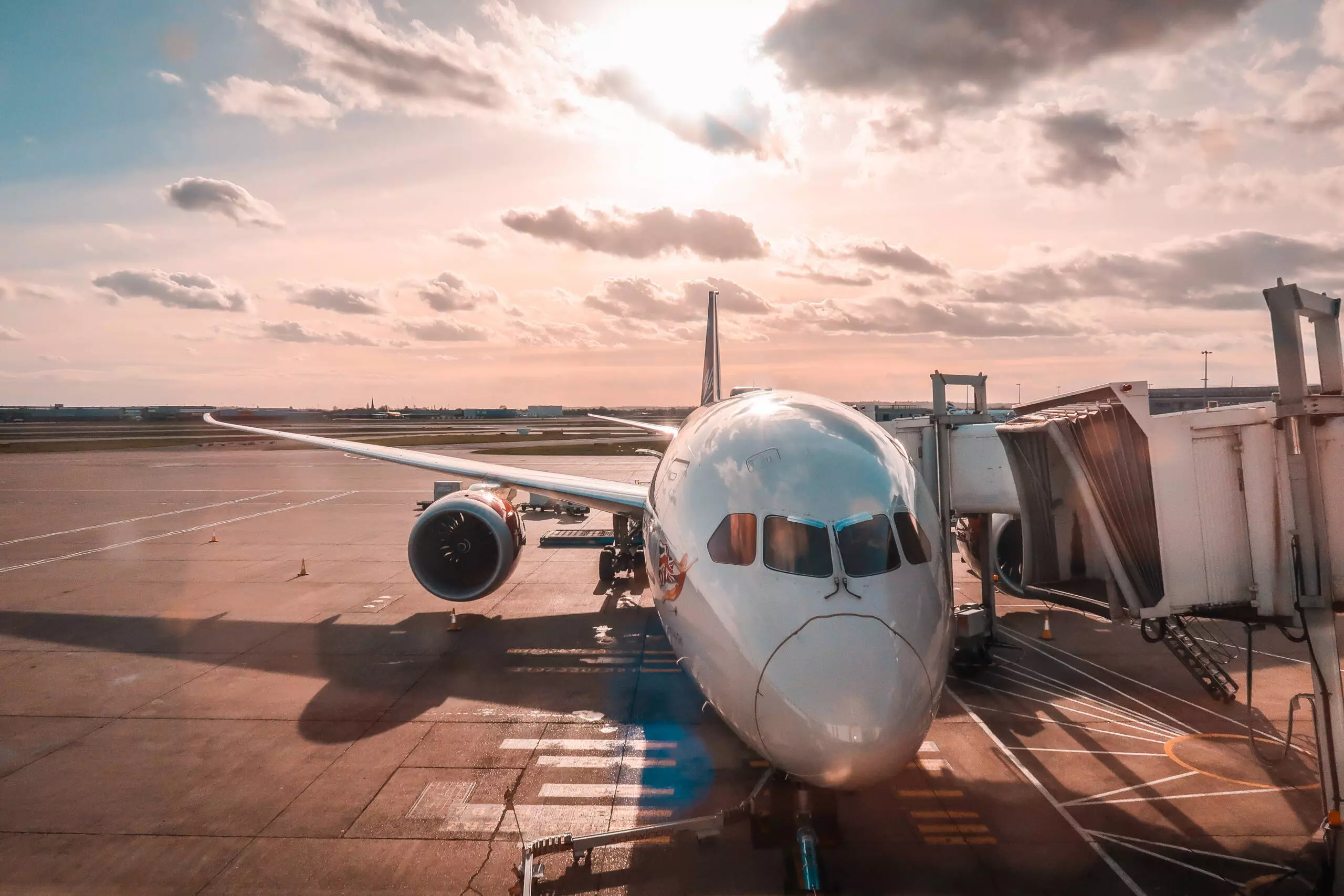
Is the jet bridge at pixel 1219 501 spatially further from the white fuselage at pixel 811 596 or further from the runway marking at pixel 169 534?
the runway marking at pixel 169 534

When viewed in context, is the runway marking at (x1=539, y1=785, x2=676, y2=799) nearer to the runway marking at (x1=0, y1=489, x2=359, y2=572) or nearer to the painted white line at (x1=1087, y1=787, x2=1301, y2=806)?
the painted white line at (x1=1087, y1=787, x2=1301, y2=806)

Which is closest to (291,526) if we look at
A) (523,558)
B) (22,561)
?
(22,561)

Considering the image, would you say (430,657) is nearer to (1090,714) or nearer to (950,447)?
(950,447)

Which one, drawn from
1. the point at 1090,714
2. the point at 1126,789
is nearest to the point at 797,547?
the point at 1126,789

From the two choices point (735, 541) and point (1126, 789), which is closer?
point (735, 541)

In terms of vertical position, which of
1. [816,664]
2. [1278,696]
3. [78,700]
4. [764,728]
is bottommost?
[1278,696]

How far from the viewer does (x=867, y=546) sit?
23.3 ft

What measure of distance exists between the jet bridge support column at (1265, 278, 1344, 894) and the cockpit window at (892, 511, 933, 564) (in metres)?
4.35

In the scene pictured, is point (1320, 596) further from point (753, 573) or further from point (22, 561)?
point (22, 561)

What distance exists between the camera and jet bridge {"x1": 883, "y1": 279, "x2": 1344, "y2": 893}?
7.84m

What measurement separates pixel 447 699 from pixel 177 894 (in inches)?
206

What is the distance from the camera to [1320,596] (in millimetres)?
7852

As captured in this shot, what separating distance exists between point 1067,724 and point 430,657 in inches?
474

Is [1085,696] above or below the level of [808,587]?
below
